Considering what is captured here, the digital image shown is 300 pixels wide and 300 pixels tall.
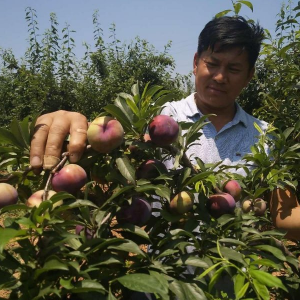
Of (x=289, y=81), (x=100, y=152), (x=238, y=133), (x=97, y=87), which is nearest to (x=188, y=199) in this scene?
(x=100, y=152)

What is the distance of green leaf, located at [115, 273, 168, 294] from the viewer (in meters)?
0.60

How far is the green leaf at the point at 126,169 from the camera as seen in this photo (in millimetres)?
767

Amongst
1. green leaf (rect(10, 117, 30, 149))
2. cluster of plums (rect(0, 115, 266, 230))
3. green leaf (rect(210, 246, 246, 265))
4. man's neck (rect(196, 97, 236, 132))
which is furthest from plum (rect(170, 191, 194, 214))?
man's neck (rect(196, 97, 236, 132))

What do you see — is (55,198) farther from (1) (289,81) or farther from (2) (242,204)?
(1) (289,81)

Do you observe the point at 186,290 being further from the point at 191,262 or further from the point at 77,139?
the point at 77,139

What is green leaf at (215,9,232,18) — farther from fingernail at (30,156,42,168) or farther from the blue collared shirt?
fingernail at (30,156,42,168)

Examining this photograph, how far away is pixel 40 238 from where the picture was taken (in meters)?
0.64

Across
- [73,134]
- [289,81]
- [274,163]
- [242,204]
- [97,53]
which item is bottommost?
[242,204]

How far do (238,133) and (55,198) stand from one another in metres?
1.13

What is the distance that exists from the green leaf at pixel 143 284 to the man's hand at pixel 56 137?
0.27 meters

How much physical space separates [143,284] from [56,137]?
0.36 m

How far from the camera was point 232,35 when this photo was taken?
1499 millimetres

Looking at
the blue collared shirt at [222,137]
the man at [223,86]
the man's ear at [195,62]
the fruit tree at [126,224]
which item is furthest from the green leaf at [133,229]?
the man's ear at [195,62]

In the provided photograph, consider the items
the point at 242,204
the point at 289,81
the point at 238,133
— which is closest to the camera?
the point at 242,204
